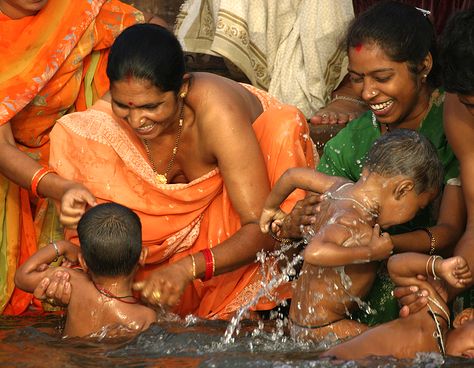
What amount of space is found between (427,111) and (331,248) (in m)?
1.08

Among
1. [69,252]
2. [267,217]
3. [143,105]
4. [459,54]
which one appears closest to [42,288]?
[69,252]

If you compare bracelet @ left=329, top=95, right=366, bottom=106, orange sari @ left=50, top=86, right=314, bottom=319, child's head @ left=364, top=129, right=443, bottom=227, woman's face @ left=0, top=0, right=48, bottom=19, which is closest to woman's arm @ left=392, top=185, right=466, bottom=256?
child's head @ left=364, top=129, right=443, bottom=227

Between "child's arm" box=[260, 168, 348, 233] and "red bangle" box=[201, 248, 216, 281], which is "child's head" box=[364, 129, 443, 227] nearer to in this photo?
"child's arm" box=[260, 168, 348, 233]

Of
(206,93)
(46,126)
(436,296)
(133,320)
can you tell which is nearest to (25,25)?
(46,126)

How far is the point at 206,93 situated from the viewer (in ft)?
19.9

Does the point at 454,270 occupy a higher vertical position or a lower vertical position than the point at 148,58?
lower

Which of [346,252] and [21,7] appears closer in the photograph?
[346,252]

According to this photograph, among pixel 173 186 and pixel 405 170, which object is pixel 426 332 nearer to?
pixel 405 170

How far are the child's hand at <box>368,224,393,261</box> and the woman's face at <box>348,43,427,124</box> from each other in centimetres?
77

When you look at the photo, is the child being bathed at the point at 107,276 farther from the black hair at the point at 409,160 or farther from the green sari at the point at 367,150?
the black hair at the point at 409,160

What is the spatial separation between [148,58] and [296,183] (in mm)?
920

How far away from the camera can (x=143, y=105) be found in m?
5.77

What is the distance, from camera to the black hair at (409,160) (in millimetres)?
5211

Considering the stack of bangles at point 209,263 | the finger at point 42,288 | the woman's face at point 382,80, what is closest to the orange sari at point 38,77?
the finger at point 42,288
